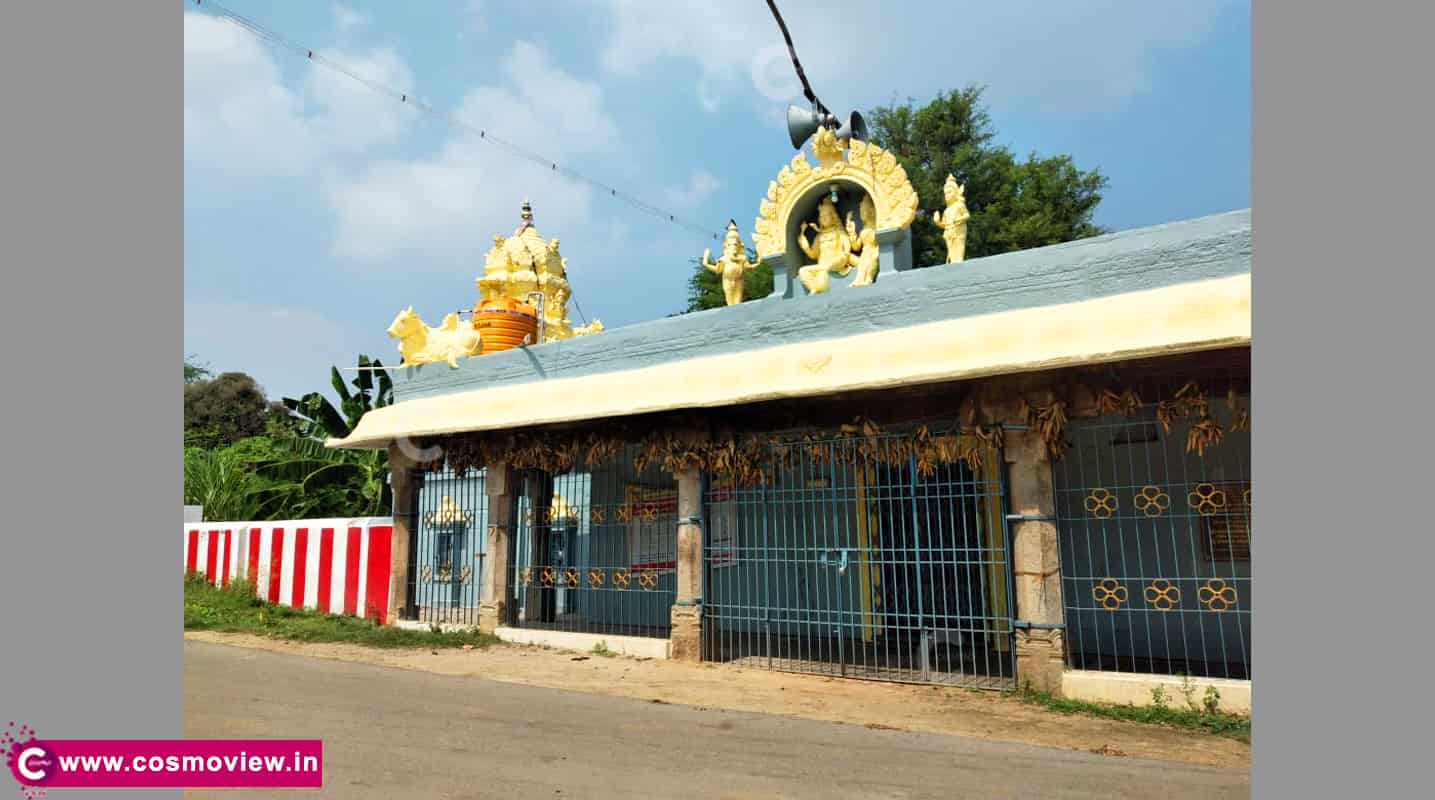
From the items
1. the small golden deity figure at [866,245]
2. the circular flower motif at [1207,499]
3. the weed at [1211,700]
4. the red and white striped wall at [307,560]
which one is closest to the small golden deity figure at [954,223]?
the small golden deity figure at [866,245]

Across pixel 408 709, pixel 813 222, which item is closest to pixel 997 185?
pixel 813 222

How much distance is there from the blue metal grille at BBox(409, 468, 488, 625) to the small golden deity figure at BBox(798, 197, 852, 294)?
5.22 meters

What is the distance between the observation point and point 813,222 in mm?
10125

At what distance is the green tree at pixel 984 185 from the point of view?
76.4 feet

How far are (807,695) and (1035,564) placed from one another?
218cm

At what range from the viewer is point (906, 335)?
8.13m

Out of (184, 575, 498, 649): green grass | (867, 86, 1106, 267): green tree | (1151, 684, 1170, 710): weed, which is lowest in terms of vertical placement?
(184, 575, 498, 649): green grass

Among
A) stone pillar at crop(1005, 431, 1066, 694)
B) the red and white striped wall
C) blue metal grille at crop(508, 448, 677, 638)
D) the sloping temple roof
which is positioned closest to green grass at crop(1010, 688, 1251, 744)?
stone pillar at crop(1005, 431, 1066, 694)

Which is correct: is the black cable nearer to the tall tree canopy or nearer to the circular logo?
the circular logo

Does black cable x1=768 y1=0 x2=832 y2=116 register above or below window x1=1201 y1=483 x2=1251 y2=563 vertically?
above

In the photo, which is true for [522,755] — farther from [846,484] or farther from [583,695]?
[846,484]

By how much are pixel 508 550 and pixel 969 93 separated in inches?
819

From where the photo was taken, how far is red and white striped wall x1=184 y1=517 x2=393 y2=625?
12.1m

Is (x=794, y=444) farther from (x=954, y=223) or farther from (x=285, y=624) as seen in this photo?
(x=285, y=624)
